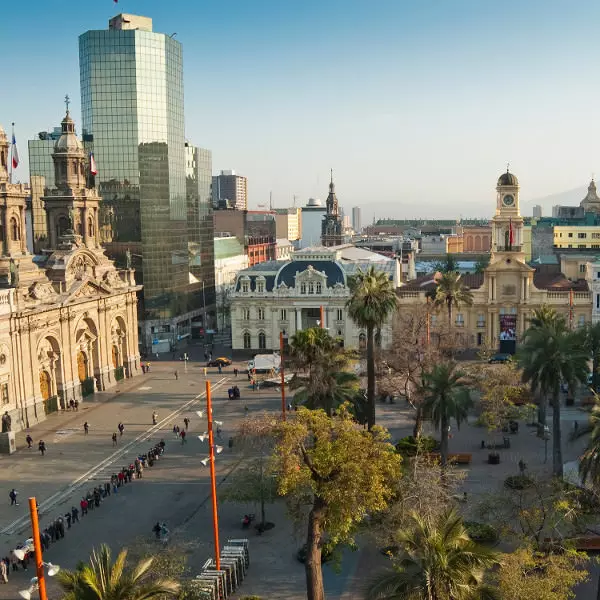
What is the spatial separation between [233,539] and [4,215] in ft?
148

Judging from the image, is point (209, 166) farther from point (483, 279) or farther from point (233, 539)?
point (233, 539)

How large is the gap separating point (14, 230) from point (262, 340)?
35.8 metres

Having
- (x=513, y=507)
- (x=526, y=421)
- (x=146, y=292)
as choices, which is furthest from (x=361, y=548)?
(x=146, y=292)

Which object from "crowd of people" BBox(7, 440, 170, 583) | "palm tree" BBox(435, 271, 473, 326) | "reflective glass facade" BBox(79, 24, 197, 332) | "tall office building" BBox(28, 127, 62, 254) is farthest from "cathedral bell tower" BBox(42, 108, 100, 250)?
"palm tree" BBox(435, 271, 473, 326)

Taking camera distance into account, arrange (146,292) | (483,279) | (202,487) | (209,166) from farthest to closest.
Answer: (209,166)
(146,292)
(483,279)
(202,487)

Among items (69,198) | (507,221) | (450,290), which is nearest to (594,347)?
(450,290)

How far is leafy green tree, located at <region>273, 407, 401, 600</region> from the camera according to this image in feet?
89.5

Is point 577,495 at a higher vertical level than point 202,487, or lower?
higher

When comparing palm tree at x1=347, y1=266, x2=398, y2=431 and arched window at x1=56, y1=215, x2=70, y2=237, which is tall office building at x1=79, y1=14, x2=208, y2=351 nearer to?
arched window at x1=56, y1=215, x2=70, y2=237

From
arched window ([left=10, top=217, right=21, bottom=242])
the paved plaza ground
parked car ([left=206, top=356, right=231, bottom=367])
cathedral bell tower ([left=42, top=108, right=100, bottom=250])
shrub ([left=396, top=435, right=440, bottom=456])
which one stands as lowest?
the paved plaza ground

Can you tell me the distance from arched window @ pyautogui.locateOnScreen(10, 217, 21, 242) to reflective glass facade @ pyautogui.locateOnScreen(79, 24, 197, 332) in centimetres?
3200

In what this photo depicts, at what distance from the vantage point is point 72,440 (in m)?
61.2

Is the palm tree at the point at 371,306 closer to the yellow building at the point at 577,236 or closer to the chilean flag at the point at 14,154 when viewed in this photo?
the chilean flag at the point at 14,154

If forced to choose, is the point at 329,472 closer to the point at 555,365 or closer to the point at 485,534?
→ the point at 485,534
